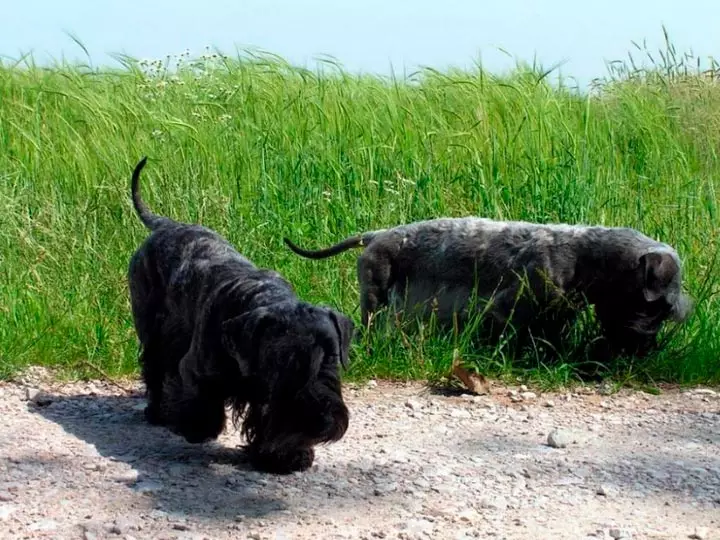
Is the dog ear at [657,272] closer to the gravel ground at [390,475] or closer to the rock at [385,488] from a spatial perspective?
the gravel ground at [390,475]

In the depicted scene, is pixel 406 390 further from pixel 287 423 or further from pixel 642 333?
pixel 287 423

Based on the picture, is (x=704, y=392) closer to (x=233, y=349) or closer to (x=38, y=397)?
(x=233, y=349)

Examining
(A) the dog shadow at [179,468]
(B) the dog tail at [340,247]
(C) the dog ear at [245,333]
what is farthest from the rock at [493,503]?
(B) the dog tail at [340,247]

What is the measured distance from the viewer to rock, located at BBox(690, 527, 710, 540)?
3.88 m

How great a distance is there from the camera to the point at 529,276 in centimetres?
618

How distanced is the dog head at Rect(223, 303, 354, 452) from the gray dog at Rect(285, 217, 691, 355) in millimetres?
2168

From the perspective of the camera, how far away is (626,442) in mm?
5027

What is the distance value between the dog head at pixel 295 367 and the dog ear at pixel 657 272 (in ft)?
7.62

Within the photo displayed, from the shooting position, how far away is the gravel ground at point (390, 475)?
12.8 ft

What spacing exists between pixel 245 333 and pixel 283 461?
52cm

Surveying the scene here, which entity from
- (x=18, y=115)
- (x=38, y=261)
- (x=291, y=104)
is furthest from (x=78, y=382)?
(x=18, y=115)

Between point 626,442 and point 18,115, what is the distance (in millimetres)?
7219

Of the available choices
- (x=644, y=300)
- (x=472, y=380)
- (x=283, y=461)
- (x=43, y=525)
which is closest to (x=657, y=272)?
(x=644, y=300)

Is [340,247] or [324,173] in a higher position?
[324,173]
